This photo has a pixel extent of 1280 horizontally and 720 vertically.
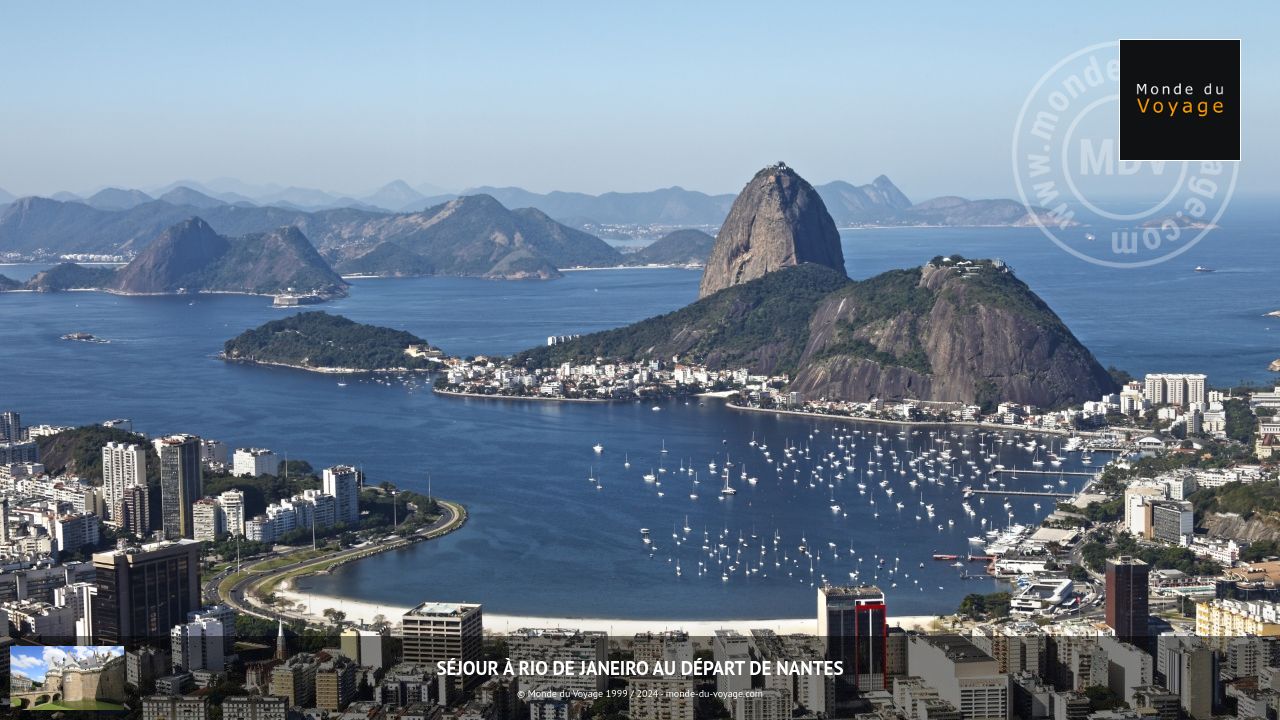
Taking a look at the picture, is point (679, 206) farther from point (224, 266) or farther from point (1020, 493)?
point (1020, 493)

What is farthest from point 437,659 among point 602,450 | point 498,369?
point 498,369

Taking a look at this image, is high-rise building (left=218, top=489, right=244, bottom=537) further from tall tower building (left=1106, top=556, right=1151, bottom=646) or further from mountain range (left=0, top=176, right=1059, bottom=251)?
mountain range (left=0, top=176, right=1059, bottom=251)

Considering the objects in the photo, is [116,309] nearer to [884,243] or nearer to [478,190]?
[884,243]

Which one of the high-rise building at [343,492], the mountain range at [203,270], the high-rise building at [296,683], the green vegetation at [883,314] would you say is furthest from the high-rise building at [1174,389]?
the mountain range at [203,270]

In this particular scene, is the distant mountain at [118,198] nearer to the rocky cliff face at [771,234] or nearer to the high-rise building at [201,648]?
the rocky cliff face at [771,234]

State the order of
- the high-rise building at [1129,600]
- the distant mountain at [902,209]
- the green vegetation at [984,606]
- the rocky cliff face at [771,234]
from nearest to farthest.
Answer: the high-rise building at [1129,600] → the green vegetation at [984,606] → the rocky cliff face at [771,234] → the distant mountain at [902,209]
